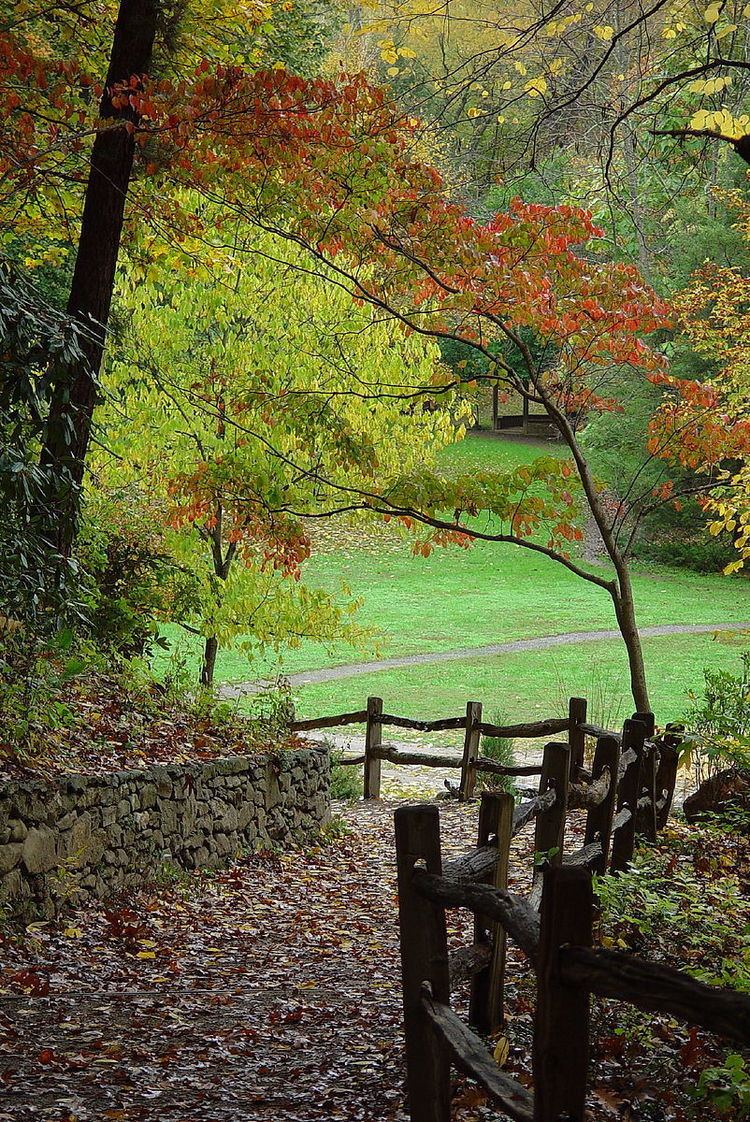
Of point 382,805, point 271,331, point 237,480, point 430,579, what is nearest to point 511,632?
point 430,579

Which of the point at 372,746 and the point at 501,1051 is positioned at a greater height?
the point at 501,1051

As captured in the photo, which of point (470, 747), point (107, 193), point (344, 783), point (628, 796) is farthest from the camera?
point (344, 783)

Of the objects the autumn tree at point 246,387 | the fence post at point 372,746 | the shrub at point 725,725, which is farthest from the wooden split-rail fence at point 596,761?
the autumn tree at point 246,387

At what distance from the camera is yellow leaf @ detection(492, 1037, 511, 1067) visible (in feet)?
14.6

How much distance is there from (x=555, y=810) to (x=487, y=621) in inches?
898

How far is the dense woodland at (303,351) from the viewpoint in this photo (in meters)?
6.47

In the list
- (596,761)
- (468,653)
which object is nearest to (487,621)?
(468,653)

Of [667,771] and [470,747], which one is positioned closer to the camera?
[667,771]

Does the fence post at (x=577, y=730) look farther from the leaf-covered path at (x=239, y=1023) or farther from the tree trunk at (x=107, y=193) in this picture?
the tree trunk at (x=107, y=193)

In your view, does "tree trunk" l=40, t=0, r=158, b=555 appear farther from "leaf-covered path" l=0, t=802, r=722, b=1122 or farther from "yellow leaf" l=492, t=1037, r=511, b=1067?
"yellow leaf" l=492, t=1037, r=511, b=1067

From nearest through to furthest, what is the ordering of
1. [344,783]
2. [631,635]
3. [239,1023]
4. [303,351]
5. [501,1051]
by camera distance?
1. [501,1051]
2. [239,1023]
3. [631,635]
4. [303,351]
5. [344,783]

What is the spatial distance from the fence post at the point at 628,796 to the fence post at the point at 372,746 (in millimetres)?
5918

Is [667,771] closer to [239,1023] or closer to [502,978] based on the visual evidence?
[502,978]

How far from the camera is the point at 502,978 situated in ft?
16.4
